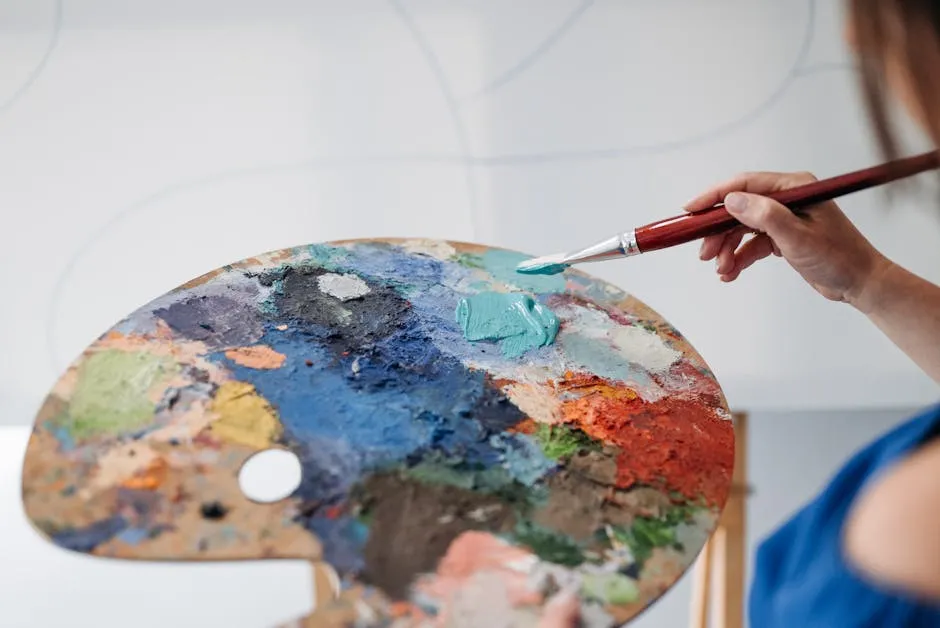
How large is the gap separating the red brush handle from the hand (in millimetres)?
15

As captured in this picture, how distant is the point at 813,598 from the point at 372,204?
36.8 inches

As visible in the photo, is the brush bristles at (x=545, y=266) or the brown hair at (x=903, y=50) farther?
the brush bristles at (x=545, y=266)

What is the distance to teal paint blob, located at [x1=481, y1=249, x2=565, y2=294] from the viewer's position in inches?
33.2

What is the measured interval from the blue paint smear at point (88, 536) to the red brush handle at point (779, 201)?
0.47m

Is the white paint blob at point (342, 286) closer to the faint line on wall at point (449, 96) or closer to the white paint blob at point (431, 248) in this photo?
the white paint blob at point (431, 248)

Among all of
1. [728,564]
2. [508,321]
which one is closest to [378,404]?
[508,321]

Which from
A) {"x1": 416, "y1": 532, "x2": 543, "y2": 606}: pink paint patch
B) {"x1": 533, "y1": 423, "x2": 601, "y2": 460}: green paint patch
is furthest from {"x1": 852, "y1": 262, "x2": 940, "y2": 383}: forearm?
{"x1": 416, "y1": 532, "x2": 543, "y2": 606}: pink paint patch

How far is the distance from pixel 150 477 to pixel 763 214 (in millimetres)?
501

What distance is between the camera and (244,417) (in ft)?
2.15

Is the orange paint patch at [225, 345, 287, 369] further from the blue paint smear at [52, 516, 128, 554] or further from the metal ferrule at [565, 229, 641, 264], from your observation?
the metal ferrule at [565, 229, 641, 264]

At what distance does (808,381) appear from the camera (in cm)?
132

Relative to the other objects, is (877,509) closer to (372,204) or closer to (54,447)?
(54,447)

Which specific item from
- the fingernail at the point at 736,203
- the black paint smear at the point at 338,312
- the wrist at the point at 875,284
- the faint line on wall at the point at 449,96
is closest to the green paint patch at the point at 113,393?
the black paint smear at the point at 338,312

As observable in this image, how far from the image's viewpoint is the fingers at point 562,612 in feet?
1.77
